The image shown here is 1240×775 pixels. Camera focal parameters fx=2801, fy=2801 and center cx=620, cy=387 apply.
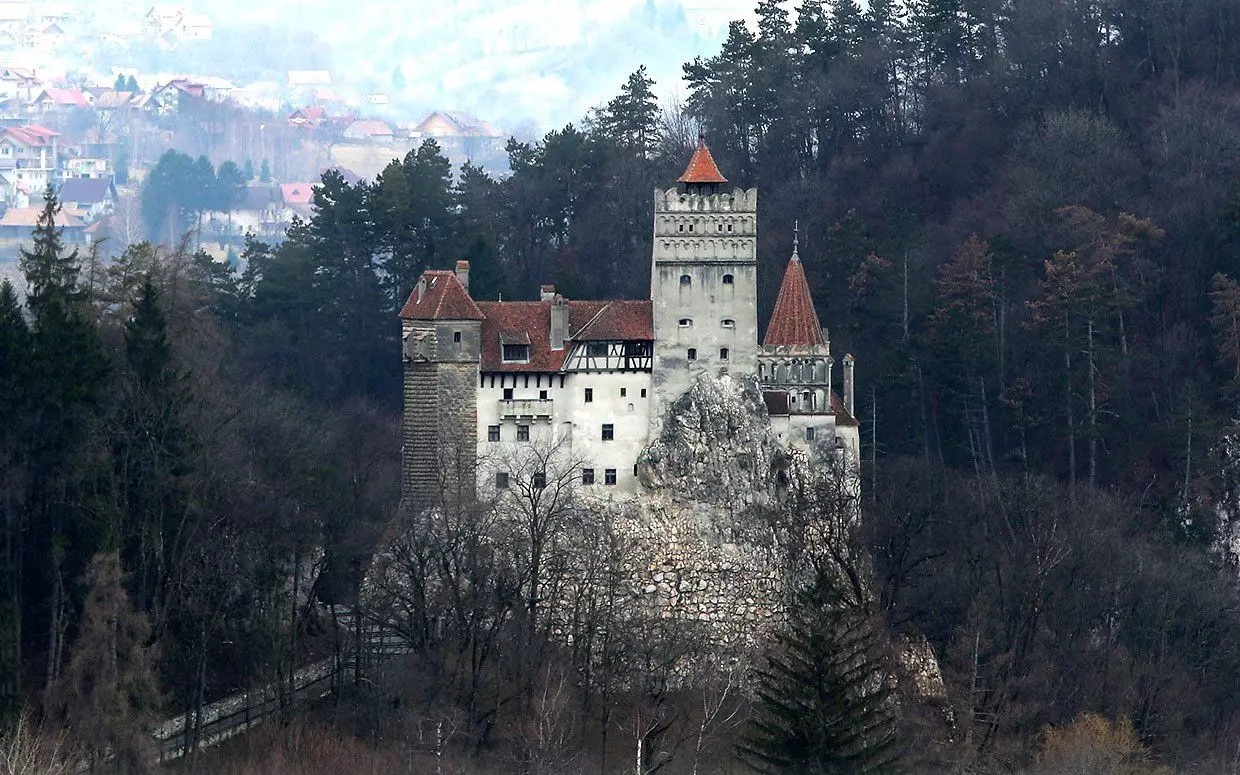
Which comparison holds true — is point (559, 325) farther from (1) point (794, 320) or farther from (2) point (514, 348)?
(1) point (794, 320)

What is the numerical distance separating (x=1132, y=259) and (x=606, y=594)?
72.9ft

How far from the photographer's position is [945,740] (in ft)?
228

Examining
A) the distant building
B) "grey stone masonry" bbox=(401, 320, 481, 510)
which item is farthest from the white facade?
the distant building

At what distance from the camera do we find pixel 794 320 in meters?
73.3

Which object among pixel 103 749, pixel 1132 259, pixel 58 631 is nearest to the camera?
pixel 103 749

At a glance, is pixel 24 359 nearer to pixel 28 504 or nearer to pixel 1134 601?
pixel 28 504

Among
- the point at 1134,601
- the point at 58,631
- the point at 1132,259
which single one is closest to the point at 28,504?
the point at 58,631

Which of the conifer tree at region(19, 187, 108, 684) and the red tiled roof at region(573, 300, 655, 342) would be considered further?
the red tiled roof at region(573, 300, 655, 342)

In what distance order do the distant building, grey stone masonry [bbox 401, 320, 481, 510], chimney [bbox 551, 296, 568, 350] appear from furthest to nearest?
the distant building → chimney [bbox 551, 296, 568, 350] → grey stone masonry [bbox 401, 320, 481, 510]

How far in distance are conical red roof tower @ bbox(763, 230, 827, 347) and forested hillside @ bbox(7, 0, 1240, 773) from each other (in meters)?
5.58

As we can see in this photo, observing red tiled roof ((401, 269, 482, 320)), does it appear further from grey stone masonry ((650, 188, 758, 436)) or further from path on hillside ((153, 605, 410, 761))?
path on hillside ((153, 605, 410, 761))

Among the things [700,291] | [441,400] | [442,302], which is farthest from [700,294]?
[441,400]

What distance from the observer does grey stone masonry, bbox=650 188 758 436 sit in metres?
72.1

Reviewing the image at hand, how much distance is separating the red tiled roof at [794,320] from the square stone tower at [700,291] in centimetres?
107
